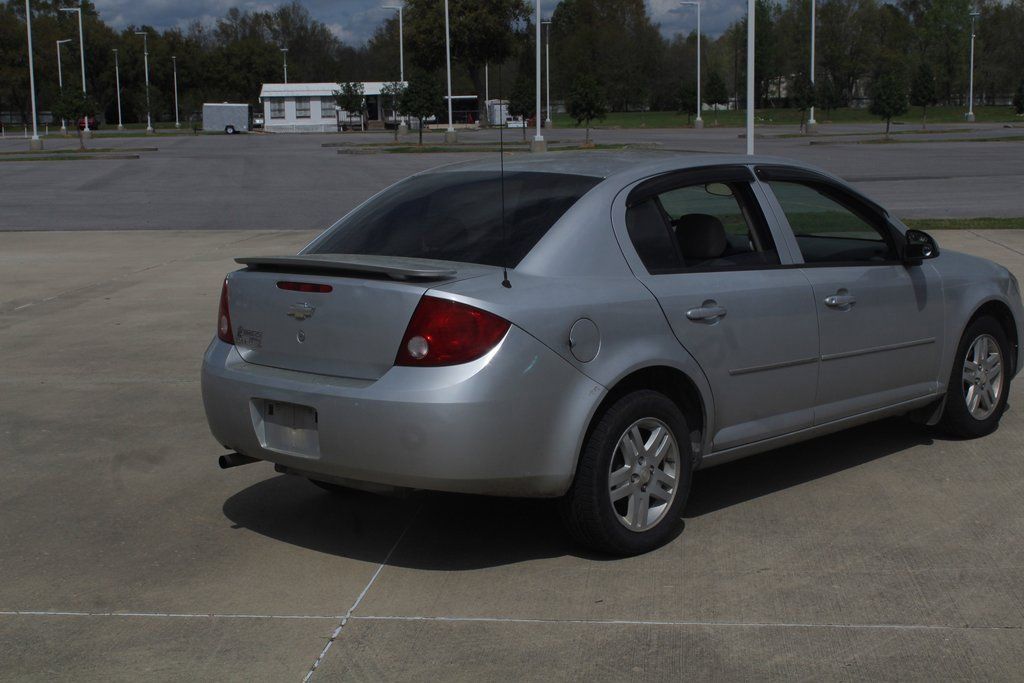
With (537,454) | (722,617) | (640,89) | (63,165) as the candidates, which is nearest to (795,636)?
(722,617)

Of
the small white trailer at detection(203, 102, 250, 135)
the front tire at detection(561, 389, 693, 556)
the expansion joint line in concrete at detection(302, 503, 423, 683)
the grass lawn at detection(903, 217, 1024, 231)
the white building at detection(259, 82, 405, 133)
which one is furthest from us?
the white building at detection(259, 82, 405, 133)

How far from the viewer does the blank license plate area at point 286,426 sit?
183 inches

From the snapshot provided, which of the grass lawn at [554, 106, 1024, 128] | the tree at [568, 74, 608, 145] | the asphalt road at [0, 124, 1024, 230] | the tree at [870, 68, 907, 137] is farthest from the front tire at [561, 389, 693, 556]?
the grass lawn at [554, 106, 1024, 128]

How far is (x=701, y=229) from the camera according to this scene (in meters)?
5.34

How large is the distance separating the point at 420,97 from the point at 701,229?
52326 mm

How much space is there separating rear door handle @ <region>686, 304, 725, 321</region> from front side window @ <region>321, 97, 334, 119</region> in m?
94.9

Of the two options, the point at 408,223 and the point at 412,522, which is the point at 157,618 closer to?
the point at 412,522

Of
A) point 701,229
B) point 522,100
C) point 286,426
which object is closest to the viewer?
point 286,426

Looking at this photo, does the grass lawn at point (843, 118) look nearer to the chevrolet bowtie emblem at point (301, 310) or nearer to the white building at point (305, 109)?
the white building at point (305, 109)

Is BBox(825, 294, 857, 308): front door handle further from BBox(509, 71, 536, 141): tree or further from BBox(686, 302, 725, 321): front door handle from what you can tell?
BBox(509, 71, 536, 141): tree

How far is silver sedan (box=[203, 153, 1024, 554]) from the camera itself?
4.41 meters

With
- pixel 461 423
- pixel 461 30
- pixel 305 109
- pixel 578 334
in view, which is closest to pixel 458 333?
pixel 461 423

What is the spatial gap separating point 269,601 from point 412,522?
105 cm

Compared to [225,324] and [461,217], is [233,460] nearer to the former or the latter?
[225,324]
